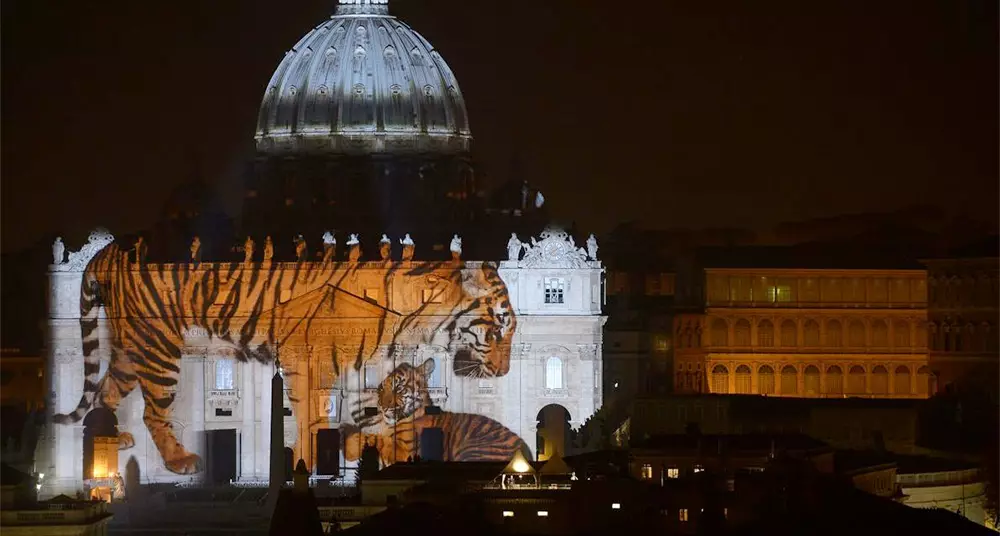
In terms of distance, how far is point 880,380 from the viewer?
16625 cm

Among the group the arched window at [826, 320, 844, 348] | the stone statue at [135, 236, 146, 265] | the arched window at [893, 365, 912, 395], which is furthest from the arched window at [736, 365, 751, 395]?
the stone statue at [135, 236, 146, 265]

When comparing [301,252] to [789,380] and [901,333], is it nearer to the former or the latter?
[789,380]

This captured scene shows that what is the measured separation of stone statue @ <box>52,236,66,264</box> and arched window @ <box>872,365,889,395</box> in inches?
1164

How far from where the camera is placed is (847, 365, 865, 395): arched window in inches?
6526

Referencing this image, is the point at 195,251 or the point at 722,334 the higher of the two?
the point at 195,251

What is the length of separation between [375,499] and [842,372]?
52637 mm

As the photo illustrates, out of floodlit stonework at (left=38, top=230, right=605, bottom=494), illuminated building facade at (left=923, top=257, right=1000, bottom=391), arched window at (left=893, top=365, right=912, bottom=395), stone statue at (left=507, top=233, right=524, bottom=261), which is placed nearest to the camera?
floodlit stonework at (left=38, top=230, right=605, bottom=494)

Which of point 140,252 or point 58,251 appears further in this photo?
point 140,252

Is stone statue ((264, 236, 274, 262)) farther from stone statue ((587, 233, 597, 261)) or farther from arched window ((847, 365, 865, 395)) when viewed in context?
arched window ((847, 365, 865, 395))

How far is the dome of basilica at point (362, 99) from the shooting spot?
17650 centimetres

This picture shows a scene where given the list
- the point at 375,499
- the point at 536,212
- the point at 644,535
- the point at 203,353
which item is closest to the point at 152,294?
the point at 203,353

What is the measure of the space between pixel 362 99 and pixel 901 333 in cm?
2327

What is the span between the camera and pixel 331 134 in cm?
17675

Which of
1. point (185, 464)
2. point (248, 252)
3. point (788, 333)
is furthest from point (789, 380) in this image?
point (185, 464)
